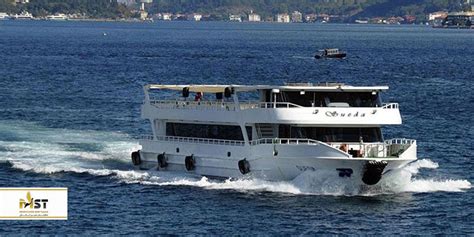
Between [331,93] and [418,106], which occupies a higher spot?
[331,93]

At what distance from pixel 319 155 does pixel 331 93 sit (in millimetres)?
4039

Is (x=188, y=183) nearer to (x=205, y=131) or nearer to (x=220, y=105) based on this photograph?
(x=205, y=131)

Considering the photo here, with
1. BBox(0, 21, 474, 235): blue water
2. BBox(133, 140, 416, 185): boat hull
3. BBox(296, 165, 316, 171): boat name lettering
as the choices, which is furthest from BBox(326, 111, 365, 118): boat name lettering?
BBox(0, 21, 474, 235): blue water

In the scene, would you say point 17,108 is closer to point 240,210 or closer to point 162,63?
point 240,210

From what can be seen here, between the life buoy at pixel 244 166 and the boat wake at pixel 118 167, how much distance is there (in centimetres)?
42

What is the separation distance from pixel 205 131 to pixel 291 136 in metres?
5.76

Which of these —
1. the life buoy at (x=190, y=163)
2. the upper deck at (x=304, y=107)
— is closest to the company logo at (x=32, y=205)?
the upper deck at (x=304, y=107)

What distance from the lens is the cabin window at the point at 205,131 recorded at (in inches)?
2480

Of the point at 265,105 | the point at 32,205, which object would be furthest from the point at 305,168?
the point at 32,205

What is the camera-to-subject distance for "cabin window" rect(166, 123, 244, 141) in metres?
63.0

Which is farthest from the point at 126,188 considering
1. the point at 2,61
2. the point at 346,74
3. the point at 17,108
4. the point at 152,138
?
the point at 2,61

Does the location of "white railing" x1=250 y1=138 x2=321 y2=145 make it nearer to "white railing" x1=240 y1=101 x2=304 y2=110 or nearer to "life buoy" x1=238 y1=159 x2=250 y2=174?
"life buoy" x1=238 y1=159 x2=250 y2=174

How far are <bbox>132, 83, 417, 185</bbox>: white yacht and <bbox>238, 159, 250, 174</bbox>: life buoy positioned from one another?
45 millimetres

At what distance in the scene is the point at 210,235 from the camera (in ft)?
167
